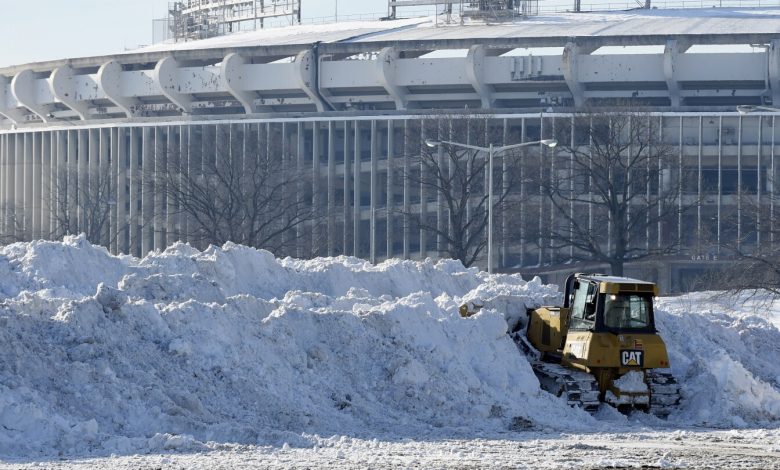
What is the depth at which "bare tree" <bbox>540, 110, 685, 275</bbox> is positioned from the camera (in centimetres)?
6706

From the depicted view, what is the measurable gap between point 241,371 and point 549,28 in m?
61.6

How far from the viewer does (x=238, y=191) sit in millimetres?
76000

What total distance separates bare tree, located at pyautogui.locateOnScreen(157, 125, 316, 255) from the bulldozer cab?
42895 millimetres

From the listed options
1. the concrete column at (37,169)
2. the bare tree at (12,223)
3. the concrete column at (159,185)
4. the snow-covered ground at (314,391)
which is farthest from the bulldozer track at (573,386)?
the concrete column at (37,169)

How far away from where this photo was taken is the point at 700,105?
275 feet

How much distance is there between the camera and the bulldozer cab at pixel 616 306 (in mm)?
29438

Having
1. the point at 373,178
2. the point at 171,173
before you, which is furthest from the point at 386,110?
the point at 171,173

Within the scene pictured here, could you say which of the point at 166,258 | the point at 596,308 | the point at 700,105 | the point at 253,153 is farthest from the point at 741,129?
the point at 596,308

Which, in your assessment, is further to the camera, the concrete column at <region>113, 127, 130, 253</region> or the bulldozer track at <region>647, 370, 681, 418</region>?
the concrete column at <region>113, 127, 130, 253</region>

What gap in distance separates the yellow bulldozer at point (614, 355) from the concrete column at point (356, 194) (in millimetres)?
56209

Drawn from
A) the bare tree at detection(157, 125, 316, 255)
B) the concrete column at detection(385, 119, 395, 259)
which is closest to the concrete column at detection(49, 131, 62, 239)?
the bare tree at detection(157, 125, 316, 255)

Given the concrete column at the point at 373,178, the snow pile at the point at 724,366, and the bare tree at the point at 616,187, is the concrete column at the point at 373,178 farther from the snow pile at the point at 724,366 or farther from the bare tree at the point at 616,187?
the snow pile at the point at 724,366

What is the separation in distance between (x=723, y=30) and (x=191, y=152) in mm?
26965

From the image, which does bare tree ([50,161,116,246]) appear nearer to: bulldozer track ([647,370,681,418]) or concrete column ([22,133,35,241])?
concrete column ([22,133,35,241])
